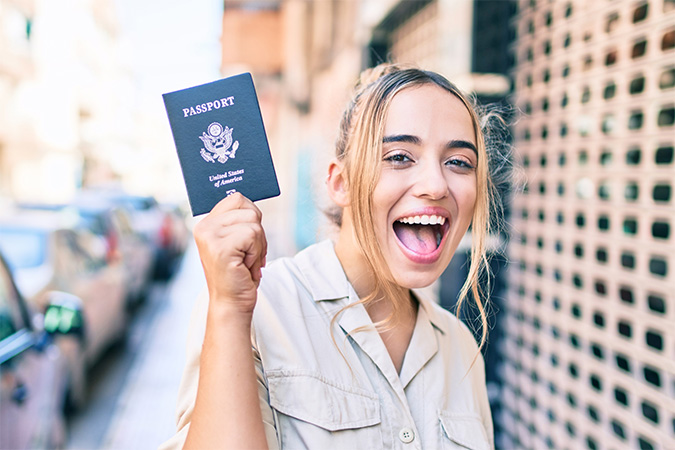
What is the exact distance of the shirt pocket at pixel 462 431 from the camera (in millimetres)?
Result: 1556

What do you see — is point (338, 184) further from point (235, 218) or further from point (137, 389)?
Result: point (137, 389)

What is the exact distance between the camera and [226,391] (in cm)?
121

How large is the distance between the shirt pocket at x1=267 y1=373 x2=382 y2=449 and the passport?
0.45 meters

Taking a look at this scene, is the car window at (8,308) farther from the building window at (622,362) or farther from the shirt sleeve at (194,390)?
the building window at (622,362)

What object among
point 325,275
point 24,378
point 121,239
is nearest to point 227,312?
point 325,275

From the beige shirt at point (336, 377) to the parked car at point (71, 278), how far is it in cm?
260

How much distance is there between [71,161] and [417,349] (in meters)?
30.7

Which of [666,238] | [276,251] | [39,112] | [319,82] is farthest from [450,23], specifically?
[39,112]

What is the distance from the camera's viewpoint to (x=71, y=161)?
95.5 feet

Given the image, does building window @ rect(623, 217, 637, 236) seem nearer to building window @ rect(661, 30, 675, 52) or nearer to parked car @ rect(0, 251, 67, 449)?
building window @ rect(661, 30, 675, 52)

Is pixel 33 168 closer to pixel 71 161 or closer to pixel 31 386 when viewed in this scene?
pixel 71 161

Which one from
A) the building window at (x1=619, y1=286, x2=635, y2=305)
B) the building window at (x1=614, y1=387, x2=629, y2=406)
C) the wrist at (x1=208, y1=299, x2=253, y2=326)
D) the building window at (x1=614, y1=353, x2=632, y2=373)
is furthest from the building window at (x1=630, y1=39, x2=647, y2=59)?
the wrist at (x1=208, y1=299, x2=253, y2=326)

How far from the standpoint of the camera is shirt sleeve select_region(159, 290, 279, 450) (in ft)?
4.40

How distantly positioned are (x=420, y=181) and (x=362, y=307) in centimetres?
38
